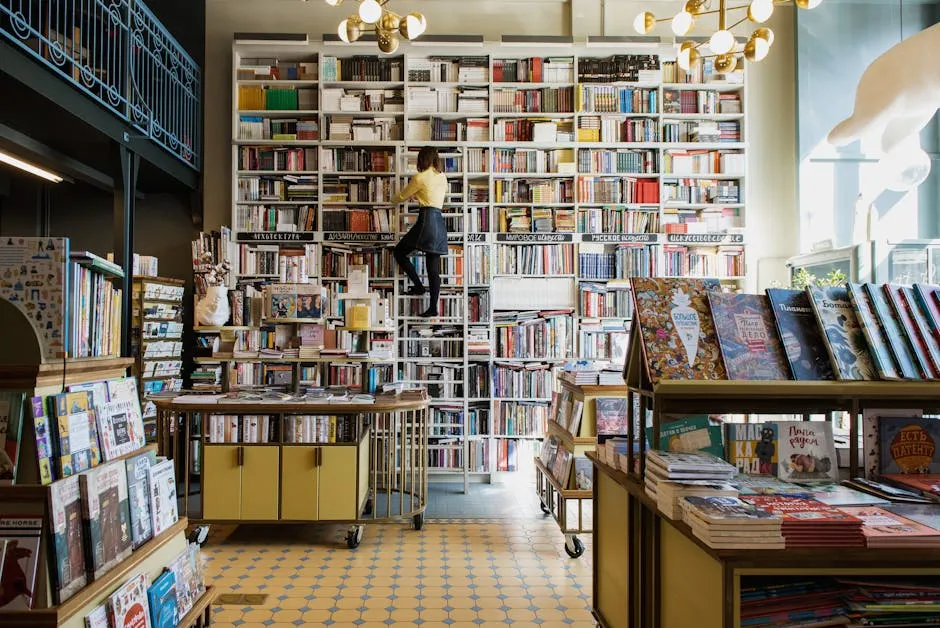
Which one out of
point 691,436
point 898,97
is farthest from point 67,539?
point 898,97

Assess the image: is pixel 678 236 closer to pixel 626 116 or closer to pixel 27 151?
pixel 626 116

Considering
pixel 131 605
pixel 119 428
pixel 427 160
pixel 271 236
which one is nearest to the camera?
pixel 131 605

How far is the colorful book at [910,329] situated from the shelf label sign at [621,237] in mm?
3954

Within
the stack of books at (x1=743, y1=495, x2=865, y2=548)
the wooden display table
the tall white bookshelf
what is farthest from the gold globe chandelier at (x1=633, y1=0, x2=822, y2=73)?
the wooden display table

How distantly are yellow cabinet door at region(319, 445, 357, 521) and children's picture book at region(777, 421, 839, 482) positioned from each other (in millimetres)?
2864

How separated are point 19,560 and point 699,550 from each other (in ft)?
6.18

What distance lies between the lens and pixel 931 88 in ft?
7.88

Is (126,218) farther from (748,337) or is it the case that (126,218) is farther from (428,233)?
(748,337)

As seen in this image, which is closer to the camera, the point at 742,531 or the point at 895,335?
the point at 742,531

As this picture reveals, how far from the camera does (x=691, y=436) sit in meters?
2.25

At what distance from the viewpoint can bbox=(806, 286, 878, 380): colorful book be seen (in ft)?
7.24

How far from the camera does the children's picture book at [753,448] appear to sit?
228 cm

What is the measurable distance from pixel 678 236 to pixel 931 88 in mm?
3914

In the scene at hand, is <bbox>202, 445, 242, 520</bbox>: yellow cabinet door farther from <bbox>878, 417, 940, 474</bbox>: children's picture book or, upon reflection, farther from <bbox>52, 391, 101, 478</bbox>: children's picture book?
→ <bbox>878, 417, 940, 474</bbox>: children's picture book
